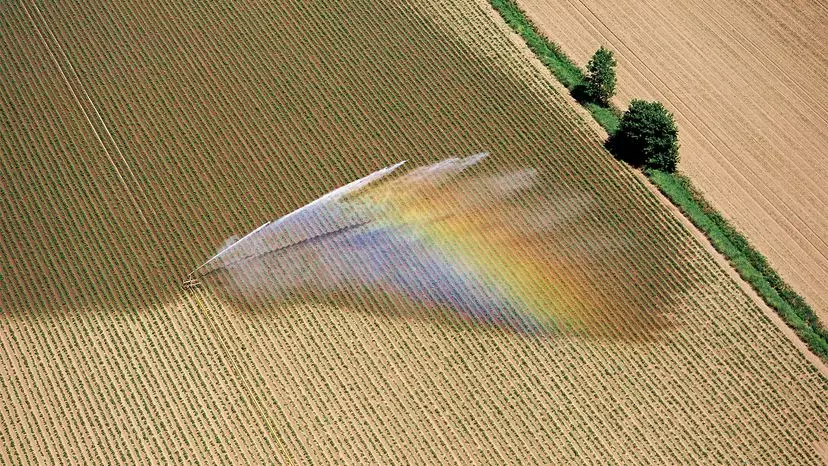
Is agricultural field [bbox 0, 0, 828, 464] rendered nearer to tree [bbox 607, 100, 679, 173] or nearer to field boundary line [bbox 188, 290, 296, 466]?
field boundary line [bbox 188, 290, 296, 466]

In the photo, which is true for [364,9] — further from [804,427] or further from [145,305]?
[804,427]

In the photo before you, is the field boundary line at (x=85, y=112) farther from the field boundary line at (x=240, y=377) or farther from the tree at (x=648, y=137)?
the tree at (x=648, y=137)

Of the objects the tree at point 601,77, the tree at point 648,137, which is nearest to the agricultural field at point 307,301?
the tree at point 648,137

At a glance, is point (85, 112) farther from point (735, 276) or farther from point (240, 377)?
point (735, 276)

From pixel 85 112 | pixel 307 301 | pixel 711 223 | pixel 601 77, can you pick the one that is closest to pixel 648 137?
pixel 601 77

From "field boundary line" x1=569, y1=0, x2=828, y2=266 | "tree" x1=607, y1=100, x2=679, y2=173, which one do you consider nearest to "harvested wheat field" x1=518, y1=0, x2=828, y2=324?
"field boundary line" x1=569, y1=0, x2=828, y2=266
